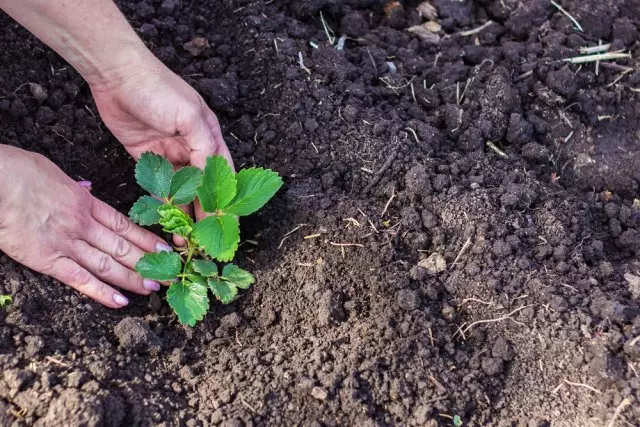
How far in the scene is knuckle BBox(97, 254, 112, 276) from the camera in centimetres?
255

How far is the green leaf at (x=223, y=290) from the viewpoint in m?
2.53

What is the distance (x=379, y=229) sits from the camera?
8.82 feet

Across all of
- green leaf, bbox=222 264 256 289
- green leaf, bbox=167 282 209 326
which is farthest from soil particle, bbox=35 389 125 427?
green leaf, bbox=222 264 256 289

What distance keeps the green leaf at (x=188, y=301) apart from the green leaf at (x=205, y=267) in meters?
0.05

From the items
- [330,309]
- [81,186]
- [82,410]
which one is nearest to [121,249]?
[81,186]

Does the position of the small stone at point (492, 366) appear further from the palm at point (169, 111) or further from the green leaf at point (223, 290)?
the palm at point (169, 111)

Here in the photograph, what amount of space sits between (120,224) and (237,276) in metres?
0.48

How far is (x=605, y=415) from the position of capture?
2.29 meters

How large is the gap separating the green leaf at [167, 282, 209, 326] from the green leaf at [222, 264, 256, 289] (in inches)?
4.0

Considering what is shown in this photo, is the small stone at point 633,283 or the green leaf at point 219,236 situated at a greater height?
the green leaf at point 219,236

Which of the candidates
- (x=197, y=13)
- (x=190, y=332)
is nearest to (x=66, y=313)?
(x=190, y=332)

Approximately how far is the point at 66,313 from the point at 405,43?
6.52 ft

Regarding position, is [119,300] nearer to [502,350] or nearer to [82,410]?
[82,410]

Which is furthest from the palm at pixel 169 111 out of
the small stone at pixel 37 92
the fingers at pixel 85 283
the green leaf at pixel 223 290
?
the fingers at pixel 85 283
